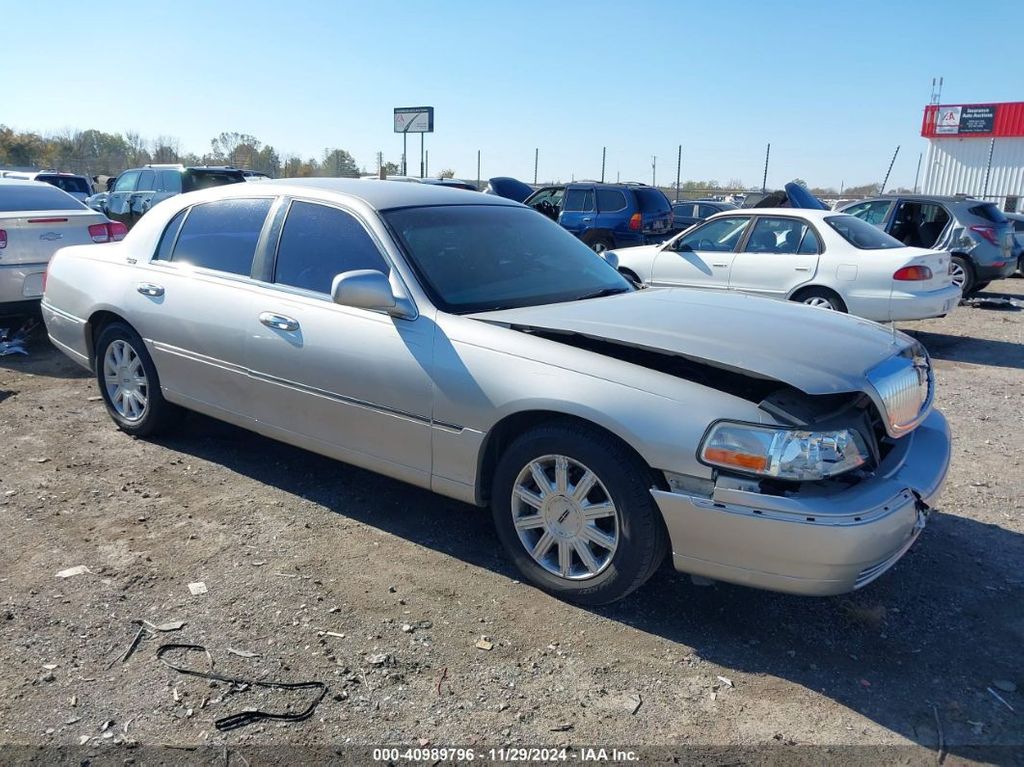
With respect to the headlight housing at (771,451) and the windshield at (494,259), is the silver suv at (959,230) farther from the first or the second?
the headlight housing at (771,451)

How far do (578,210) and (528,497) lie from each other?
1168 centimetres

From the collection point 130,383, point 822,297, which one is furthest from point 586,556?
point 822,297

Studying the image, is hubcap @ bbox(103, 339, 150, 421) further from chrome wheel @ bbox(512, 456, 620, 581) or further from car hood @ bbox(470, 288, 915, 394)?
chrome wheel @ bbox(512, 456, 620, 581)

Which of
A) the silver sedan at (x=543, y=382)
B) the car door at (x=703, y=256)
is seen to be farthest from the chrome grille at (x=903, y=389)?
the car door at (x=703, y=256)

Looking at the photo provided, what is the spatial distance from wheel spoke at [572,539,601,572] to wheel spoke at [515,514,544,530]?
0.18m

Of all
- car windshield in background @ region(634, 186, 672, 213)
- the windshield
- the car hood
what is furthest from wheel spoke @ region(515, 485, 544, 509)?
car windshield in background @ region(634, 186, 672, 213)

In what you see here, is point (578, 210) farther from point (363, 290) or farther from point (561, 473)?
point (561, 473)

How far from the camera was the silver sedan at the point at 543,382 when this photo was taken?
9.65 feet

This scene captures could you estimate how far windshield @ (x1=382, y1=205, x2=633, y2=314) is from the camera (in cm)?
390

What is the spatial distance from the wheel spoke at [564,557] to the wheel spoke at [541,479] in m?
0.22

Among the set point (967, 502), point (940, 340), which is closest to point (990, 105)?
point (940, 340)

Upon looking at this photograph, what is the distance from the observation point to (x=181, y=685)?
2859mm

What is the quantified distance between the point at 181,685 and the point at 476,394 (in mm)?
1538

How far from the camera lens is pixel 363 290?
11.8ft
